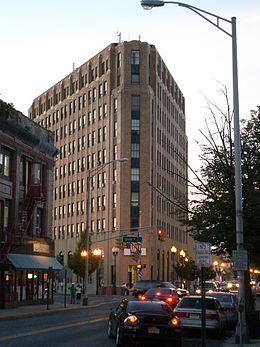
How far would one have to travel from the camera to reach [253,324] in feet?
69.7

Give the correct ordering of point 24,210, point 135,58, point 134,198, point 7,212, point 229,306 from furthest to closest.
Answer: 1. point 135,58
2. point 134,198
3. point 24,210
4. point 7,212
5. point 229,306

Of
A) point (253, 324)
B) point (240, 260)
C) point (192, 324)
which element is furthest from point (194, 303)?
point (240, 260)

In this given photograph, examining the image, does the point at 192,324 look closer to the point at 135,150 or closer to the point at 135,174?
the point at 135,174

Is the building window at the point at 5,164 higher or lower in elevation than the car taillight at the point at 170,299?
higher

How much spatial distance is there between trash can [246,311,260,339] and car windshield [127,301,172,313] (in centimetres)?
397

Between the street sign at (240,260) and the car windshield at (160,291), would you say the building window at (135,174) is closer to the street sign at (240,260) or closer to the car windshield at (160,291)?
the car windshield at (160,291)

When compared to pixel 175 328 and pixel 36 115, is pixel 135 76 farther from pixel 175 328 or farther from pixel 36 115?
pixel 175 328

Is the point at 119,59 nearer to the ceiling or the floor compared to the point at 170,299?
nearer to the ceiling

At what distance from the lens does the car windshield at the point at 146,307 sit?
18.0 m

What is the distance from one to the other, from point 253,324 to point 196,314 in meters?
2.14

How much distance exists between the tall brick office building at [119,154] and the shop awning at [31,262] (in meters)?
30.5

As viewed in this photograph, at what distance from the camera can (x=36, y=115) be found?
389ft

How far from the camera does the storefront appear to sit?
40719mm

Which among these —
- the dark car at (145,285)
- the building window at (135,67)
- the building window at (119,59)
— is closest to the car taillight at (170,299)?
the dark car at (145,285)
